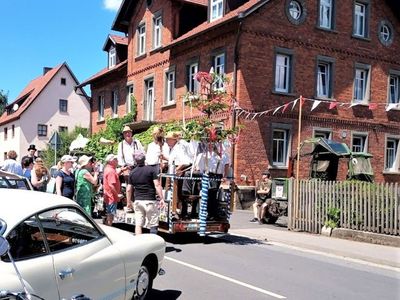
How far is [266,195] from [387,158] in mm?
12168

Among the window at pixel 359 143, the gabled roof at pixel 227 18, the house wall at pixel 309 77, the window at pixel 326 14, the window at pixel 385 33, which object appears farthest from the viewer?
the window at pixel 385 33

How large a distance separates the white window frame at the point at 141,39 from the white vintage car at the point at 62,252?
24.7 metres

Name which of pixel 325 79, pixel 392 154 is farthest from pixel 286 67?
pixel 392 154

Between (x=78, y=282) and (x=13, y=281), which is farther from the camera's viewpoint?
(x=78, y=282)

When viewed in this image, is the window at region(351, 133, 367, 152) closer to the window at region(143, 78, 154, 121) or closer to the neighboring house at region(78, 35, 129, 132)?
the window at region(143, 78, 154, 121)

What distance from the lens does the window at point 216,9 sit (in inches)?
916

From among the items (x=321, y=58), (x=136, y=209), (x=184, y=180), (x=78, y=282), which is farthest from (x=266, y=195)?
(x=78, y=282)

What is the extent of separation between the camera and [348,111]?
2395 cm

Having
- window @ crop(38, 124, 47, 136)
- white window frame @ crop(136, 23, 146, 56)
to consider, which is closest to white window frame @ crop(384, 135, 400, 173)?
white window frame @ crop(136, 23, 146, 56)

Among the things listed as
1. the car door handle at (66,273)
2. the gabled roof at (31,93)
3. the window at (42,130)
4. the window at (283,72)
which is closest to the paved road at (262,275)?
the car door handle at (66,273)

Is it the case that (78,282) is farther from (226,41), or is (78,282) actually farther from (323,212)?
(226,41)

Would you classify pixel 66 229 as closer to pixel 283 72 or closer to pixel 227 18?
pixel 227 18

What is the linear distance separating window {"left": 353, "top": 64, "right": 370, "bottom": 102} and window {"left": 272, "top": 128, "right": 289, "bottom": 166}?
4.49 metres

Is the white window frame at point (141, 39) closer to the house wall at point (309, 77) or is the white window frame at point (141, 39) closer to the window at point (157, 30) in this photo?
the window at point (157, 30)
